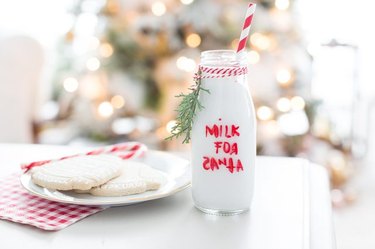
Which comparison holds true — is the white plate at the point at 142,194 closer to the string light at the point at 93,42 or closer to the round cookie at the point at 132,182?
the round cookie at the point at 132,182

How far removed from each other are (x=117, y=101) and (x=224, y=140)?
171cm

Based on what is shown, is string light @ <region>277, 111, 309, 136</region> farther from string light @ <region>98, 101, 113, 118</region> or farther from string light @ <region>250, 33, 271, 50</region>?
string light @ <region>98, 101, 113, 118</region>

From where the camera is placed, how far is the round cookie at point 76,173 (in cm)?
87

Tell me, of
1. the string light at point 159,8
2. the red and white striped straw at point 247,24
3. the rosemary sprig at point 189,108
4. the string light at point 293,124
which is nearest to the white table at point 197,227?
the rosemary sprig at point 189,108

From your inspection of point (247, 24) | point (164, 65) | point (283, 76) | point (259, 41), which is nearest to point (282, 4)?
point (259, 41)

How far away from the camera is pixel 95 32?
249 cm

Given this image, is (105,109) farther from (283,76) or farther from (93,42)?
(283,76)

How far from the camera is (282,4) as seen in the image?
234 centimetres

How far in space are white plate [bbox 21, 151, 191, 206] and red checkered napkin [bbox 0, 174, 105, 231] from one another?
0.6 inches

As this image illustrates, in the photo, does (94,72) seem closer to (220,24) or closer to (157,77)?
(157,77)

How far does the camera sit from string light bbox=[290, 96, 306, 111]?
7.86ft

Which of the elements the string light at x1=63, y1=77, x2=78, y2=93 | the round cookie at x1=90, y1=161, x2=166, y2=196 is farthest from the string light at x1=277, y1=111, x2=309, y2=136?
the round cookie at x1=90, y1=161, x2=166, y2=196

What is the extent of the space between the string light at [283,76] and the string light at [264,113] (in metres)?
0.12

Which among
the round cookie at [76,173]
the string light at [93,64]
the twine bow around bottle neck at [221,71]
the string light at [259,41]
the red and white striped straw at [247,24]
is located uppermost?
the red and white striped straw at [247,24]
